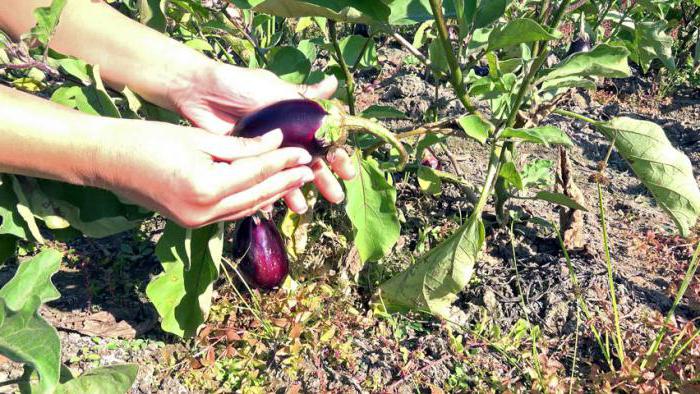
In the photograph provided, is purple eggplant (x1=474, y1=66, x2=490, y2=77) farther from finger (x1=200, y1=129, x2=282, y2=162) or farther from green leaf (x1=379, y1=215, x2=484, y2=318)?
finger (x1=200, y1=129, x2=282, y2=162)

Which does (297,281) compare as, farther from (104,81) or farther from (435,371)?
(104,81)

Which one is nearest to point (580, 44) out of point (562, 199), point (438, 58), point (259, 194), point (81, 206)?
point (562, 199)

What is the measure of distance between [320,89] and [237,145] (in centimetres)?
29

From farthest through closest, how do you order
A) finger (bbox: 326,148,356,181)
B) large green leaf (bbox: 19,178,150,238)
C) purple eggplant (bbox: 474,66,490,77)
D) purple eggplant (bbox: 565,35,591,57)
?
purple eggplant (bbox: 474,66,490,77)
purple eggplant (bbox: 565,35,591,57)
large green leaf (bbox: 19,178,150,238)
finger (bbox: 326,148,356,181)

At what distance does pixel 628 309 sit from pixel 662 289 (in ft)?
0.50

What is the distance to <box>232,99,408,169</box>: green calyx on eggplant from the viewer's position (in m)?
1.25

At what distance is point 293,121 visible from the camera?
124cm

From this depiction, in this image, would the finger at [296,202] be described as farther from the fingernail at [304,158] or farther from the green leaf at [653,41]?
the green leaf at [653,41]

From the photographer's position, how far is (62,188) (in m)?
1.50

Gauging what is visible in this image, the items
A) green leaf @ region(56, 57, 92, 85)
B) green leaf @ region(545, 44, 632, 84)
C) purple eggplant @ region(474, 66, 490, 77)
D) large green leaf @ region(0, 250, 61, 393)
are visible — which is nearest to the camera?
large green leaf @ region(0, 250, 61, 393)

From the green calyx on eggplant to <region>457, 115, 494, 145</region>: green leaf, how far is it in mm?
210

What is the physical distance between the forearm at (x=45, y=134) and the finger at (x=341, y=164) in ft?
1.55

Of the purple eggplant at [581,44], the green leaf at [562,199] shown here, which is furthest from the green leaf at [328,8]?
the purple eggplant at [581,44]

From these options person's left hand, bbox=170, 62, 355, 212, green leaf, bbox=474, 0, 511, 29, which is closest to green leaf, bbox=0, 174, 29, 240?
person's left hand, bbox=170, 62, 355, 212
